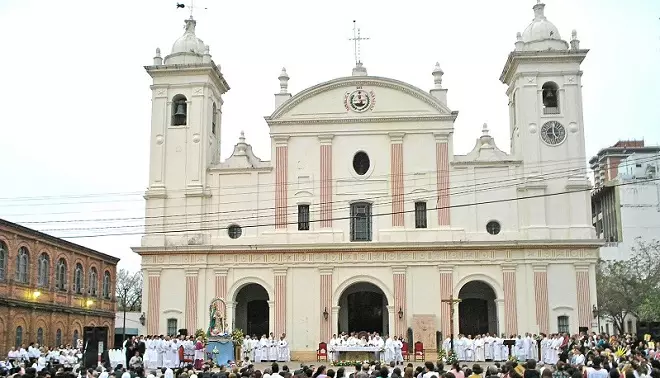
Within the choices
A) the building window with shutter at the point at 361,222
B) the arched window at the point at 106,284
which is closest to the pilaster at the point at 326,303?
the building window with shutter at the point at 361,222

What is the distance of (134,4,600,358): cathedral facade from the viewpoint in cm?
4144

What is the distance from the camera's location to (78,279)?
52812 mm

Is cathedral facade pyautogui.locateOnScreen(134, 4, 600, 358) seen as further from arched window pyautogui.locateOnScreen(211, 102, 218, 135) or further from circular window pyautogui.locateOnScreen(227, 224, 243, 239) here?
arched window pyautogui.locateOnScreen(211, 102, 218, 135)

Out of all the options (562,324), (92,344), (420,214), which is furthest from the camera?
(420,214)

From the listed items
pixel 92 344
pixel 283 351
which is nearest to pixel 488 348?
pixel 283 351

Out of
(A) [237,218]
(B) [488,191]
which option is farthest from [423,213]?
(A) [237,218]

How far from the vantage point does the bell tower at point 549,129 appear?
1650 inches

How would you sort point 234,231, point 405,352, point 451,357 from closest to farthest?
point 451,357, point 405,352, point 234,231

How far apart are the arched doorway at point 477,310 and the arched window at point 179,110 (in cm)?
1757

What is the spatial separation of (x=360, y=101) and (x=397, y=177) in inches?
180

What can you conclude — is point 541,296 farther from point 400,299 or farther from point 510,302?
point 400,299

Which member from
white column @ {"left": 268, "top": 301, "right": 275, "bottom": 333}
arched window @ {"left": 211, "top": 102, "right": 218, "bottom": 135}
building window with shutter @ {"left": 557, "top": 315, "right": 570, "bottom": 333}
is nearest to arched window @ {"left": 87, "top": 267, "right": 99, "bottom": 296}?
arched window @ {"left": 211, "top": 102, "right": 218, "bottom": 135}

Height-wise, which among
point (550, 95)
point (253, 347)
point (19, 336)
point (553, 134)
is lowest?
point (253, 347)

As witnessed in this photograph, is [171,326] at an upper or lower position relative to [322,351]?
upper
